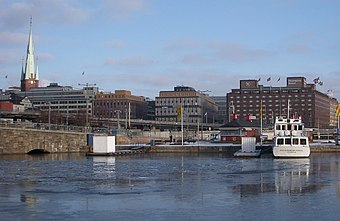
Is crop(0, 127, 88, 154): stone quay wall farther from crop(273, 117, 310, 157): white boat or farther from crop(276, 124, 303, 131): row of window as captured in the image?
crop(273, 117, 310, 157): white boat

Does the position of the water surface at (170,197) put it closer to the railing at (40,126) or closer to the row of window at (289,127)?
the row of window at (289,127)

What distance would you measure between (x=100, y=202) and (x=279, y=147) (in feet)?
195

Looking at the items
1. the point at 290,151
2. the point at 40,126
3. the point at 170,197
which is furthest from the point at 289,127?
the point at 170,197

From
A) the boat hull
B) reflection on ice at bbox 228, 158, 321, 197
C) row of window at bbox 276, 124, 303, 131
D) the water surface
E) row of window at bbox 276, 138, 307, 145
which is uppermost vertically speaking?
row of window at bbox 276, 124, 303, 131

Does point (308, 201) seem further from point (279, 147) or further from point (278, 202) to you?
point (279, 147)

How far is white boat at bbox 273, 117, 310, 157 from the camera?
87812 mm

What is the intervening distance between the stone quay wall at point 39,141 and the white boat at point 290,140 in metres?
45.1

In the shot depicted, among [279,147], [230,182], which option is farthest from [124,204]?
[279,147]

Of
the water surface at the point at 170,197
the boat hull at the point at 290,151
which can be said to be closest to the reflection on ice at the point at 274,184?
the water surface at the point at 170,197

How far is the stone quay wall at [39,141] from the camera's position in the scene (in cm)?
10231

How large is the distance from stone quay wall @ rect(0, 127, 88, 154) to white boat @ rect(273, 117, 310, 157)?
45146 mm

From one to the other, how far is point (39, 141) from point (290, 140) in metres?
48.3

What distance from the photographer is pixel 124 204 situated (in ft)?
103

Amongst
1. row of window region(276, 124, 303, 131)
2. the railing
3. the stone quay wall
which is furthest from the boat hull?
the railing
